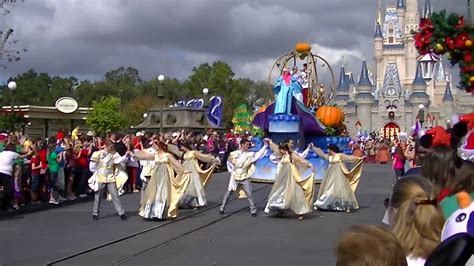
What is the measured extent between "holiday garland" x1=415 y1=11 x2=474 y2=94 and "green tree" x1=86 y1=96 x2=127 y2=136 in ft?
195

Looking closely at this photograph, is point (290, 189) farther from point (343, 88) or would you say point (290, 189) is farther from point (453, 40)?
point (343, 88)

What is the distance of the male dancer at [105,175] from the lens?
14.9 m

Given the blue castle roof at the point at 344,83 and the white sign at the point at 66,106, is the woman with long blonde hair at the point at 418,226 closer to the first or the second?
the white sign at the point at 66,106

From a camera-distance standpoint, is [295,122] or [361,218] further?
[295,122]

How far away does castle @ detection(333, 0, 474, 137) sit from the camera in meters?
116

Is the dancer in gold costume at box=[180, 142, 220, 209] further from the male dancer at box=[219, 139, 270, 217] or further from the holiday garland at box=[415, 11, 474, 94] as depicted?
the holiday garland at box=[415, 11, 474, 94]

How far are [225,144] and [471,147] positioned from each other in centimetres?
2828

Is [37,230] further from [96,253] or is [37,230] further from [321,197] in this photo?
[321,197]

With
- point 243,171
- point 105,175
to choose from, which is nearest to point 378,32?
point 243,171

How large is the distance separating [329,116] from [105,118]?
4198 cm

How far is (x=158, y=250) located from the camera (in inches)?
437

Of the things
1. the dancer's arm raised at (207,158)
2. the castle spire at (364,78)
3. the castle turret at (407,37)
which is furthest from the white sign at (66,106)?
the castle turret at (407,37)

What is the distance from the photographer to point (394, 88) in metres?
121

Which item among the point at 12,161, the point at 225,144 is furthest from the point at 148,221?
the point at 225,144
